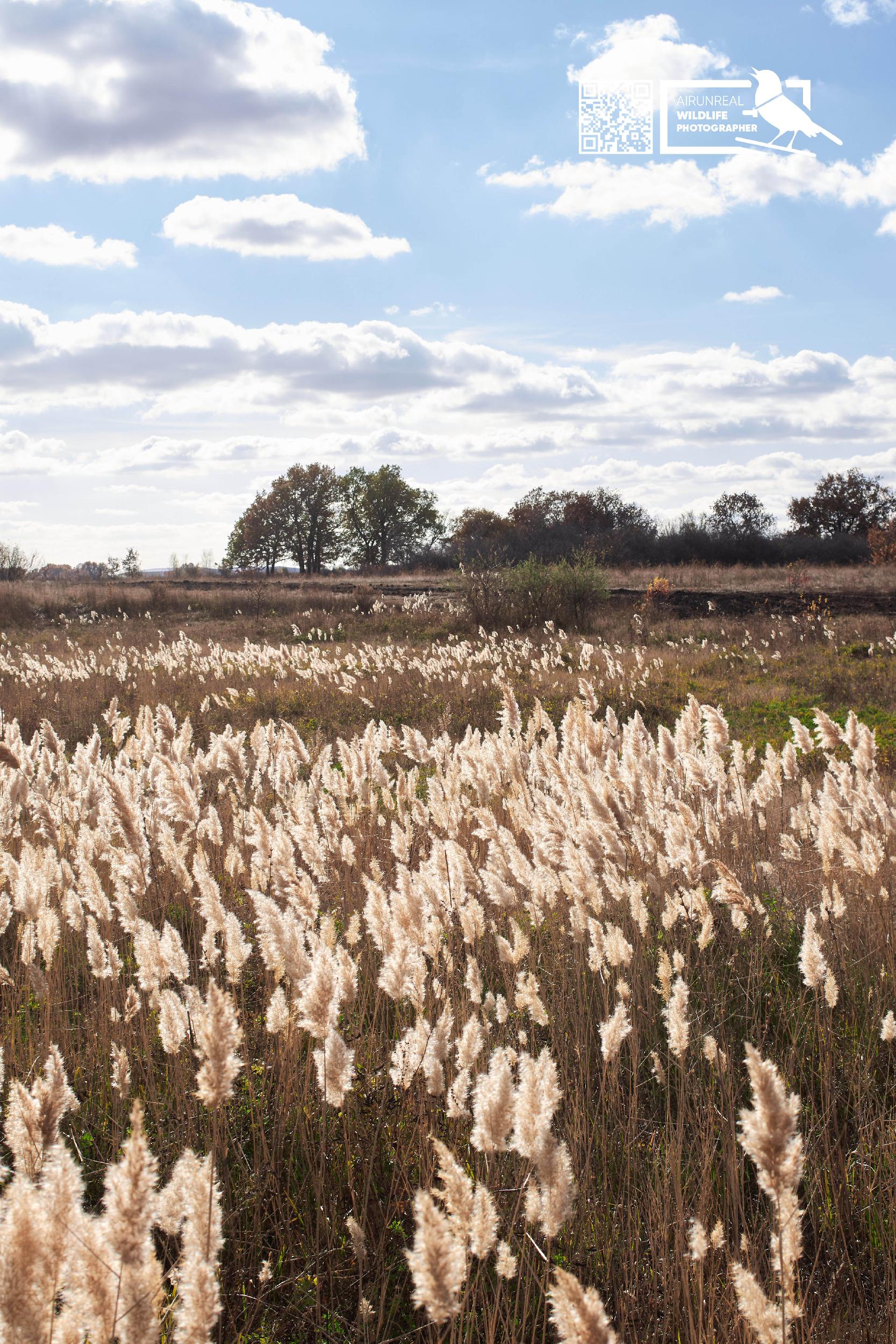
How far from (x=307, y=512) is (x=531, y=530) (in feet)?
90.5

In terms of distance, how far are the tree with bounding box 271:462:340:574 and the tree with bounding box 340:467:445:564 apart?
154cm

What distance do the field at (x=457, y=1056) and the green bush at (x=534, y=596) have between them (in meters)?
15.0

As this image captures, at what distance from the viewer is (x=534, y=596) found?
67.5ft

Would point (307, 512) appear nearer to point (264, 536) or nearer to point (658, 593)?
point (264, 536)

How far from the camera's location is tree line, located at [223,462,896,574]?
A: 4531 cm

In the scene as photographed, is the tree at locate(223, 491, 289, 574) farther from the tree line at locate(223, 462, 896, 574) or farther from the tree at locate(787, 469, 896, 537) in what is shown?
the tree at locate(787, 469, 896, 537)

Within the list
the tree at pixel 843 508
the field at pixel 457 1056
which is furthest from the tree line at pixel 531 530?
the field at pixel 457 1056

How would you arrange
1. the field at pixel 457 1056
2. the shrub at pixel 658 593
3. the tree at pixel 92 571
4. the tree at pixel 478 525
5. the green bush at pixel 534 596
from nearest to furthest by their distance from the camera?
the field at pixel 457 1056 → the green bush at pixel 534 596 → the shrub at pixel 658 593 → the tree at pixel 92 571 → the tree at pixel 478 525

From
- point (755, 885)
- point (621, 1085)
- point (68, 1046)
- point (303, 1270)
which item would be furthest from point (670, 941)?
point (68, 1046)

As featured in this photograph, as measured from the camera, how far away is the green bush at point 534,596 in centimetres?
2052

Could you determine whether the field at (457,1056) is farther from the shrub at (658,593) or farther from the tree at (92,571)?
the tree at (92,571)

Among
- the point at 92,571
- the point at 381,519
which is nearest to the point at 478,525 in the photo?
the point at 381,519

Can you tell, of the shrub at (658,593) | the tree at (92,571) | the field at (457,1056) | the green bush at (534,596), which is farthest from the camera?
the tree at (92,571)

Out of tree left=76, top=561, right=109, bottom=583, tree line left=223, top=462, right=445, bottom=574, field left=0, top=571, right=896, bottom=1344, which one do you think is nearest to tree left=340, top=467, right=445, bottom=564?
tree line left=223, top=462, right=445, bottom=574
